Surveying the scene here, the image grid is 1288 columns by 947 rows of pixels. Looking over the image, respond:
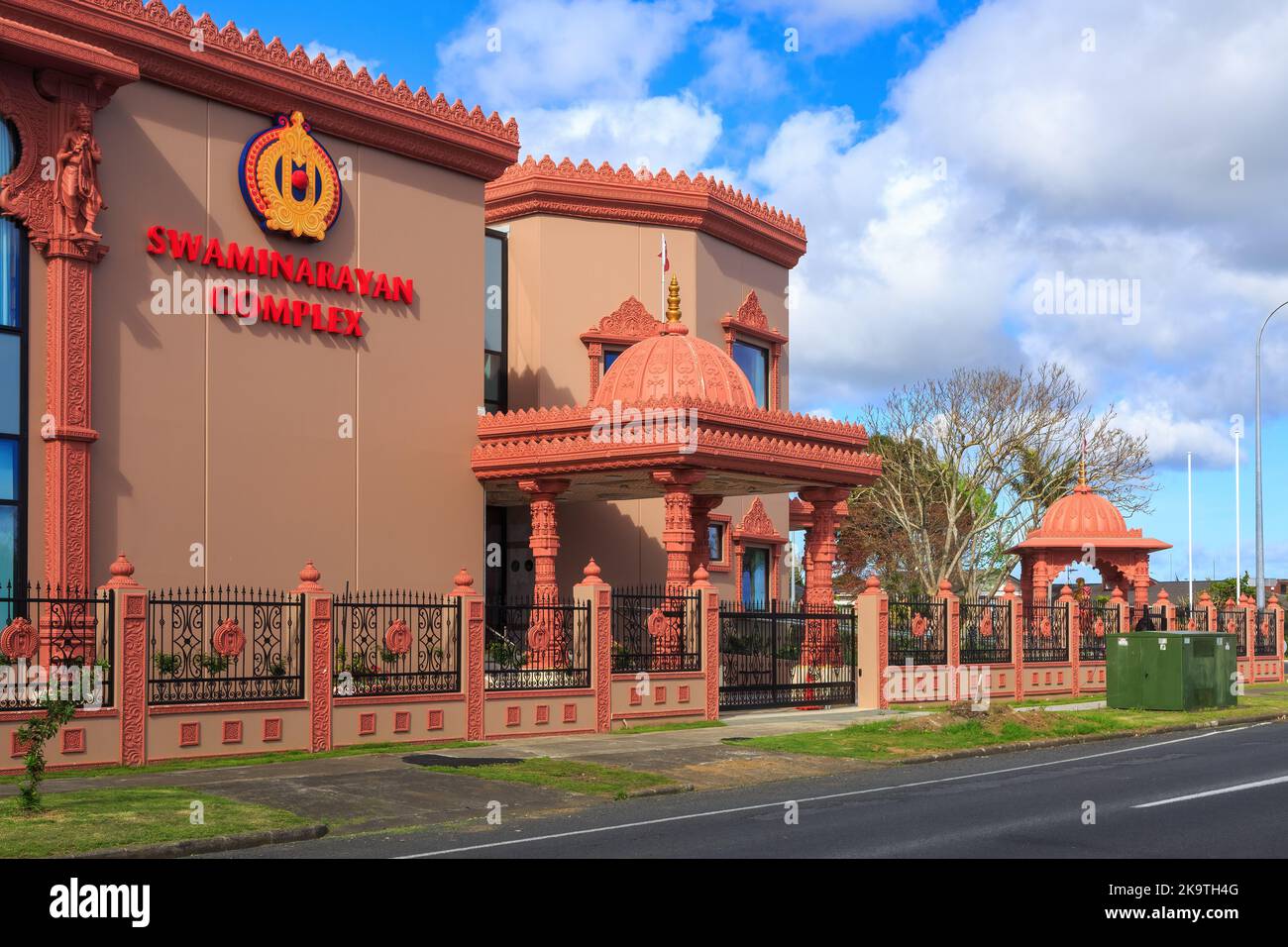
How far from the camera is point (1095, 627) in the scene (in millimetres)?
35281

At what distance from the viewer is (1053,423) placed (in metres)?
53.3

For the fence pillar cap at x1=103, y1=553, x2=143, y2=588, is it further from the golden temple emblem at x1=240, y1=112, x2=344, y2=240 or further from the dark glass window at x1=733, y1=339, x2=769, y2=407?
the dark glass window at x1=733, y1=339, x2=769, y2=407

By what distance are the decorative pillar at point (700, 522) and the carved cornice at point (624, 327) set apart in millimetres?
4100

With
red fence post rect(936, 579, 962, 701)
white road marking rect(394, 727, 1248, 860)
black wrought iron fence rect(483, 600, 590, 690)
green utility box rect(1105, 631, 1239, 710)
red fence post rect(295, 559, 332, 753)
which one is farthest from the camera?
red fence post rect(936, 579, 962, 701)

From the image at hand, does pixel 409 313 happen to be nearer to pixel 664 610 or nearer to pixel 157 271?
pixel 157 271

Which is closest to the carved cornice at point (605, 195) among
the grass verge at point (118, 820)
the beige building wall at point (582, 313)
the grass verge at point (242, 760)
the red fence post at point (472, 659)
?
the beige building wall at point (582, 313)

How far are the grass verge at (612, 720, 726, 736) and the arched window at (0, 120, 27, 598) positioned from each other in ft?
30.2

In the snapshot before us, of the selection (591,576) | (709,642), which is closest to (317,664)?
(591,576)

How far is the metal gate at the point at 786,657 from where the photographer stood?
26.0 metres

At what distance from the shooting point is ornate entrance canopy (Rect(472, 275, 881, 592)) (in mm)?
25938

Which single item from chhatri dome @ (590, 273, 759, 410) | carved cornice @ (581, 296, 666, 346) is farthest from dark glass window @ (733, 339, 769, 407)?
chhatri dome @ (590, 273, 759, 410)

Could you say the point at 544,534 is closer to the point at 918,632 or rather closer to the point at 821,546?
the point at 821,546

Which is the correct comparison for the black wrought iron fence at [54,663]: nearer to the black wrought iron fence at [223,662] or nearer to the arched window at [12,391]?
the black wrought iron fence at [223,662]

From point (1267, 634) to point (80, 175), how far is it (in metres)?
34.6
